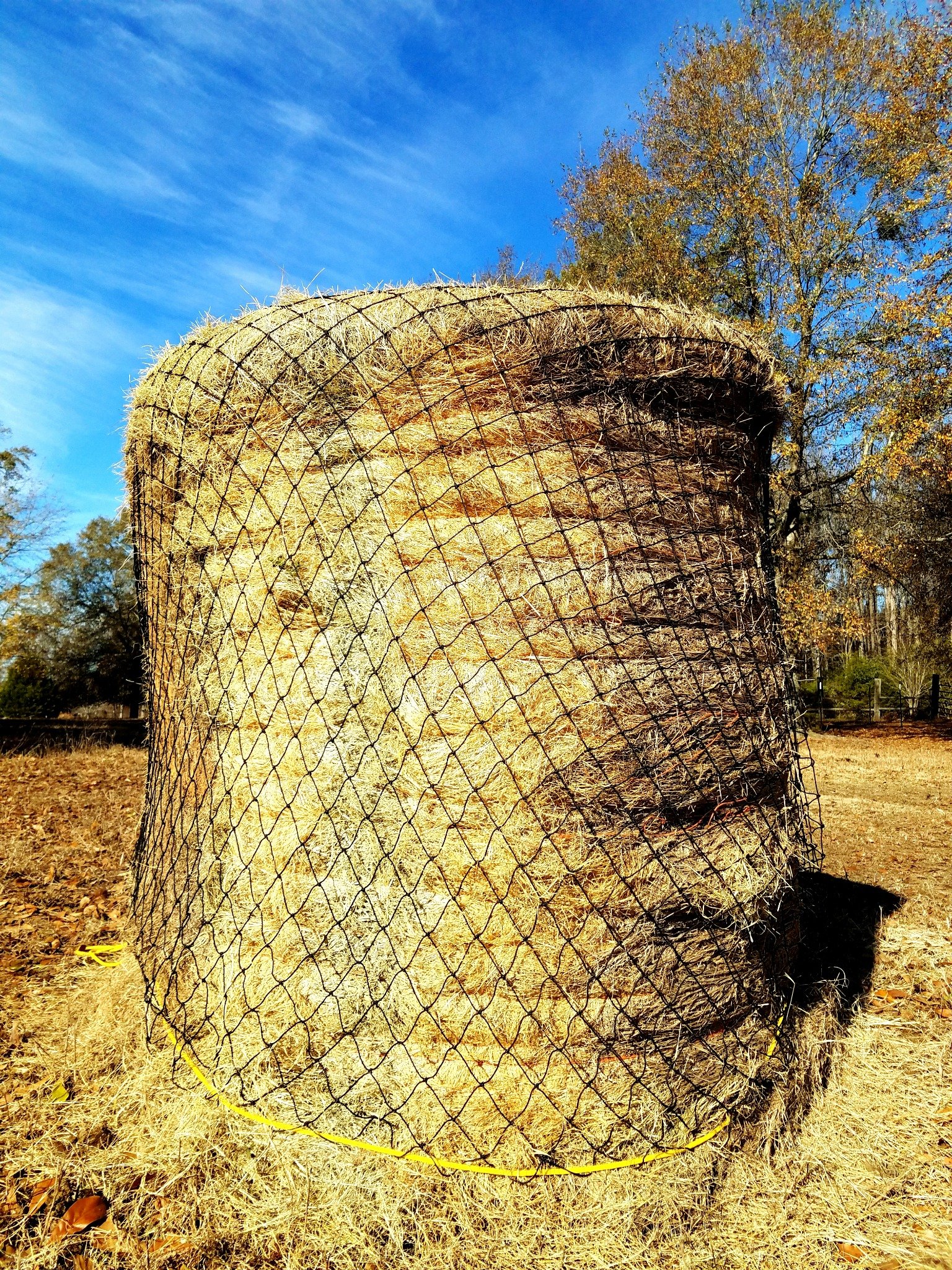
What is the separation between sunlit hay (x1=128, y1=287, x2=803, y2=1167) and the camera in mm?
2535

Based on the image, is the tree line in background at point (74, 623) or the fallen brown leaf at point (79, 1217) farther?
the tree line in background at point (74, 623)

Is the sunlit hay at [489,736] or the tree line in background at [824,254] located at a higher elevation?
the tree line in background at [824,254]

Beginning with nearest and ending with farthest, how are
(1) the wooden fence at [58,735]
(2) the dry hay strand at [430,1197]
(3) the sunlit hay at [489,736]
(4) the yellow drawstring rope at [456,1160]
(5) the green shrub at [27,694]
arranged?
(2) the dry hay strand at [430,1197], (4) the yellow drawstring rope at [456,1160], (3) the sunlit hay at [489,736], (1) the wooden fence at [58,735], (5) the green shrub at [27,694]

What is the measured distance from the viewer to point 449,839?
→ 2.58 m

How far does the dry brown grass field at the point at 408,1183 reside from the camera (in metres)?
2.24

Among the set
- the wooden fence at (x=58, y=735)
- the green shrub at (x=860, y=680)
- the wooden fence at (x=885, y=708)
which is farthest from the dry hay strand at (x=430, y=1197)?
the green shrub at (x=860, y=680)

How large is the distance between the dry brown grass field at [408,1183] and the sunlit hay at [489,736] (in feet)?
0.48

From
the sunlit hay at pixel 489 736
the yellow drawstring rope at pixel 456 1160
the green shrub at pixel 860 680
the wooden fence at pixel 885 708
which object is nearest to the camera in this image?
the yellow drawstring rope at pixel 456 1160

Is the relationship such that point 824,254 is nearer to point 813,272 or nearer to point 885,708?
point 813,272

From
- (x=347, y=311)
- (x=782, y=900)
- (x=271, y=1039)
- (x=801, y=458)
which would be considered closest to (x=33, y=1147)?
(x=271, y=1039)

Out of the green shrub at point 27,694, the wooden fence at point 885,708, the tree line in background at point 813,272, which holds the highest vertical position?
the tree line in background at point 813,272

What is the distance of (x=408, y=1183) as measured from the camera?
7.84 ft

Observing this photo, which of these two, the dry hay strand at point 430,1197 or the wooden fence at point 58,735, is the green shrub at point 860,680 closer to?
the wooden fence at point 58,735

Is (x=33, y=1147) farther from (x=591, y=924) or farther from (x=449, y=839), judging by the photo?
(x=591, y=924)
